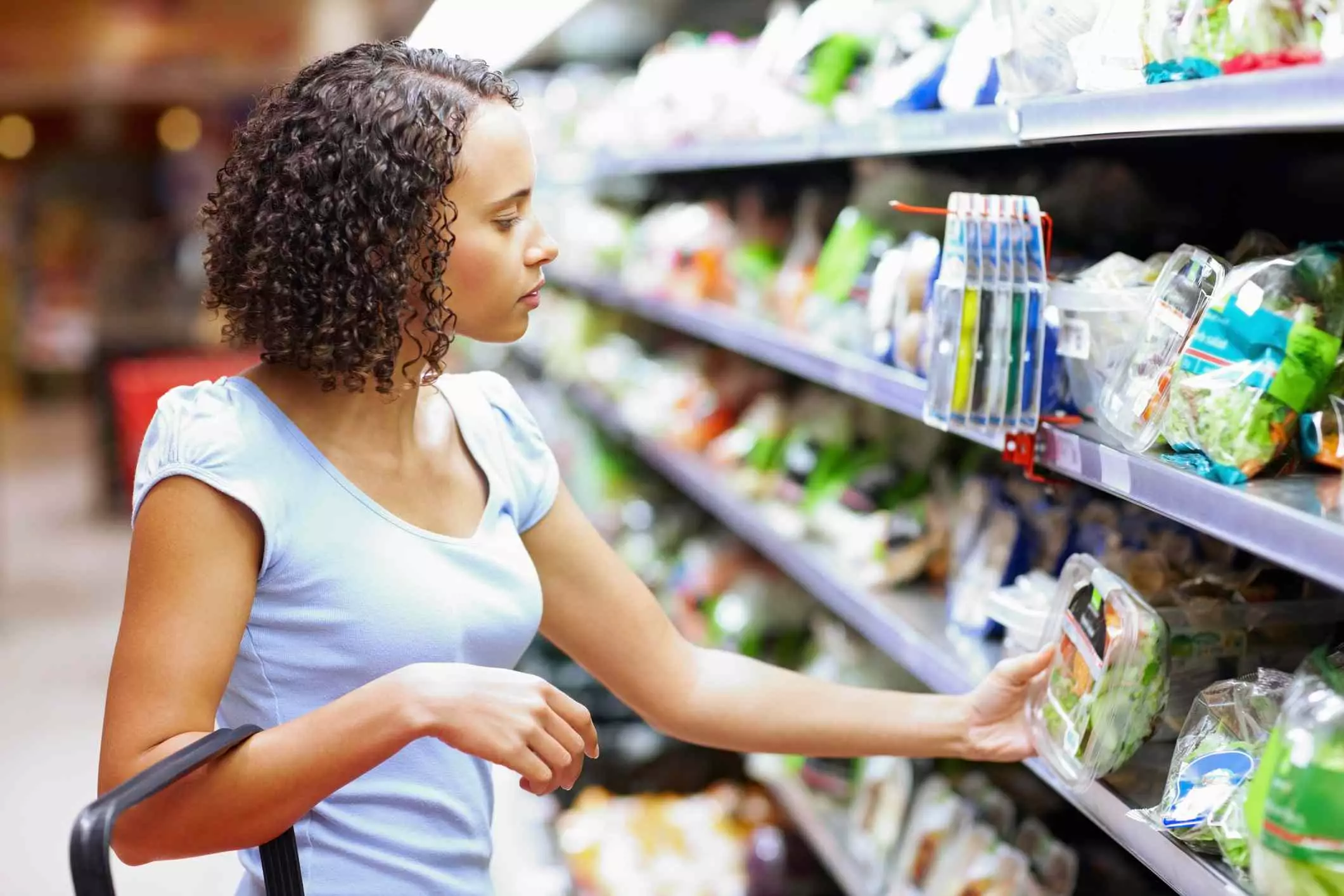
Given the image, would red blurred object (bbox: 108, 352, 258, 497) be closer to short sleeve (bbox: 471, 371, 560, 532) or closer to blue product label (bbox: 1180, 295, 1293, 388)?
short sleeve (bbox: 471, 371, 560, 532)

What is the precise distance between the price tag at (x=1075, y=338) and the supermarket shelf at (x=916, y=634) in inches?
18.0

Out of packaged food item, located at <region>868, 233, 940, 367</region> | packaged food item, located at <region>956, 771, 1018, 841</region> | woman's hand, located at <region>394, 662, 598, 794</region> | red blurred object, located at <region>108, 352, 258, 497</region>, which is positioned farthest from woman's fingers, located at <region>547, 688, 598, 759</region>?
red blurred object, located at <region>108, 352, 258, 497</region>

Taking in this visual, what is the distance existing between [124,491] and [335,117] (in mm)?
7537

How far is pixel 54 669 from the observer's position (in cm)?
528

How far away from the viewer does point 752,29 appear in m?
4.04

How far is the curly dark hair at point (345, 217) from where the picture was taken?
132 centimetres

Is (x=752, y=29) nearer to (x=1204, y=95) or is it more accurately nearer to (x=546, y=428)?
(x=546, y=428)

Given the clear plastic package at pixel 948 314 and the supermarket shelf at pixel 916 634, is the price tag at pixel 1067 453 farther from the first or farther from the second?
the supermarket shelf at pixel 916 634

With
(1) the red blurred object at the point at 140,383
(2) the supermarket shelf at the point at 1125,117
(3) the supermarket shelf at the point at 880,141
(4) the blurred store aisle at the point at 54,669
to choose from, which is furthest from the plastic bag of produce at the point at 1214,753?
(1) the red blurred object at the point at 140,383

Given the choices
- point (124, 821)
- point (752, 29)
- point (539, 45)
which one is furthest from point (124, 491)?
point (124, 821)

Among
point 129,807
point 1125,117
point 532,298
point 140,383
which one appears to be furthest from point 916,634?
point 140,383

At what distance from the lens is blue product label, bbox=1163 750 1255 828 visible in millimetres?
1165

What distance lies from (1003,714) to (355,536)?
2.50 ft

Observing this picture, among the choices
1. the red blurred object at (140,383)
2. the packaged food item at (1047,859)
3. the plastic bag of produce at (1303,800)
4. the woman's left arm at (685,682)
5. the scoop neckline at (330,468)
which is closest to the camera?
the plastic bag of produce at (1303,800)
